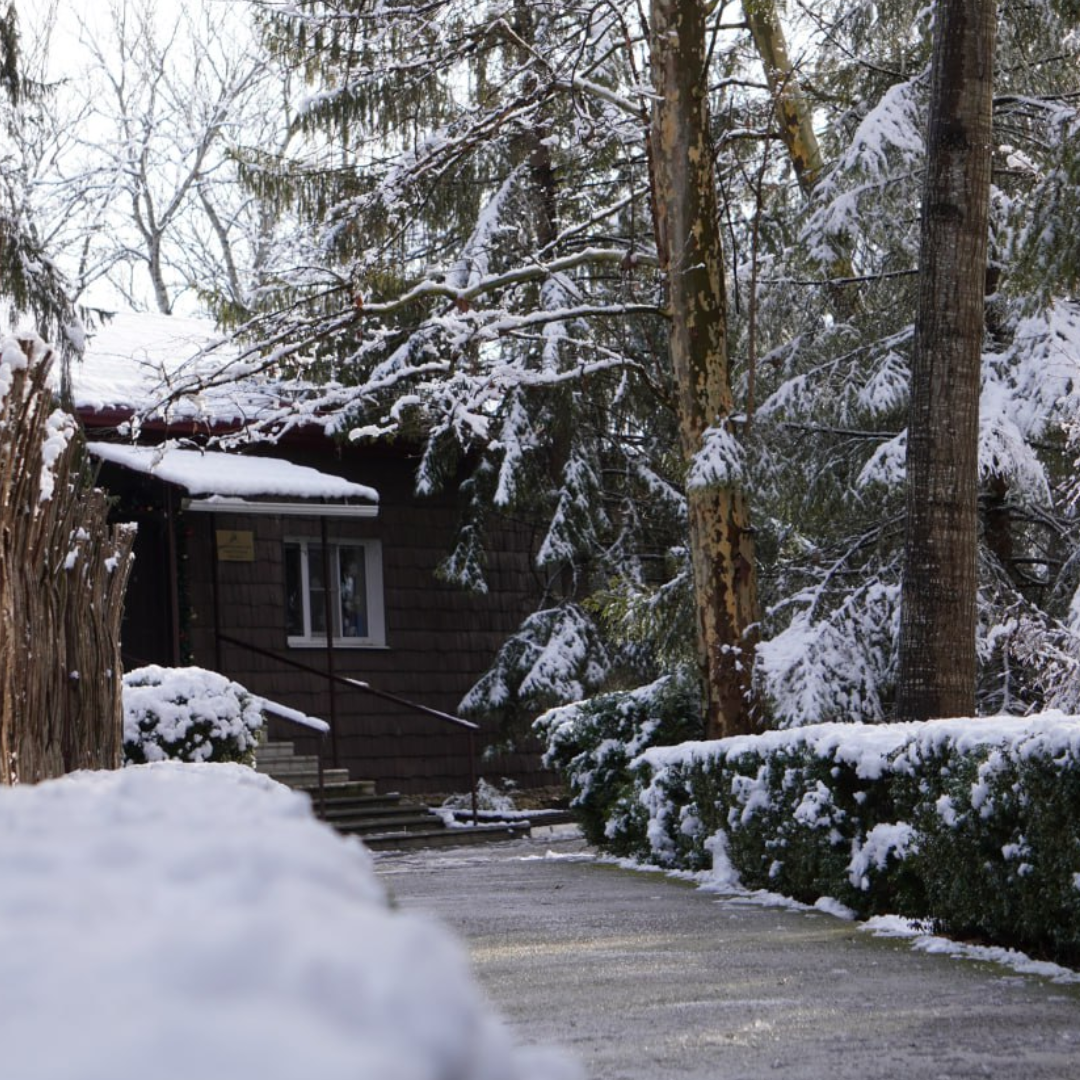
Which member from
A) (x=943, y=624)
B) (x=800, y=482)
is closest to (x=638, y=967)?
(x=943, y=624)

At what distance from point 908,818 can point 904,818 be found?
0.05 meters

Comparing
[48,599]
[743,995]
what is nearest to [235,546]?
[48,599]

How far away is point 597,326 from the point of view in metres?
18.4

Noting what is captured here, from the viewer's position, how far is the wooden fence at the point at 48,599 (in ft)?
19.2

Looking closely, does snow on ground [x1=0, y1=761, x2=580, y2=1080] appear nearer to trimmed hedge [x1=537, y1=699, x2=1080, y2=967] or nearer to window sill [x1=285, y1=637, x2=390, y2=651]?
trimmed hedge [x1=537, y1=699, x2=1080, y2=967]

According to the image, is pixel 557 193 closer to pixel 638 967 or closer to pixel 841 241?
pixel 841 241

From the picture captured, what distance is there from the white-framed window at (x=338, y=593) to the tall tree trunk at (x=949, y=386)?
33.1 feet

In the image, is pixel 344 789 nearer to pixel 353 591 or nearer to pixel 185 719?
pixel 353 591

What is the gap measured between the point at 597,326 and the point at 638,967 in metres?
11.9

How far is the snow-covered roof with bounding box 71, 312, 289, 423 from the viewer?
1380cm

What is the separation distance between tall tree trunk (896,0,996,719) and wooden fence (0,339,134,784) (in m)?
4.76

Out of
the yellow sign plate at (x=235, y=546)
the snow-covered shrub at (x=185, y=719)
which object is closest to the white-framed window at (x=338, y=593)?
the yellow sign plate at (x=235, y=546)

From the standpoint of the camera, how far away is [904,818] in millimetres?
8445

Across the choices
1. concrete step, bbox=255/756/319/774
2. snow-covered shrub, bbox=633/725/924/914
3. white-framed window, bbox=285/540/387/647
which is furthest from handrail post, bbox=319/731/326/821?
snow-covered shrub, bbox=633/725/924/914
